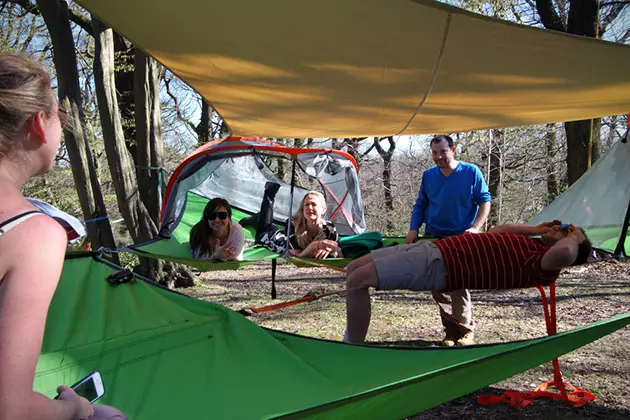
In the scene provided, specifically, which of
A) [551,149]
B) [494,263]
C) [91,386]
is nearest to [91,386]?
[91,386]

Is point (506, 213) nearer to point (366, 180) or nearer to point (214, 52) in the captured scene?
point (366, 180)

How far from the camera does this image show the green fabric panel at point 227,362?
1.37m

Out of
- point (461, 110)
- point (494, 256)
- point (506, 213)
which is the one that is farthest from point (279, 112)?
point (506, 213)

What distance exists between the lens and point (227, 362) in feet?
5.83

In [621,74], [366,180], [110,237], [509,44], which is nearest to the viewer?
[509,44]

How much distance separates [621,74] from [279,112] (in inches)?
76.2

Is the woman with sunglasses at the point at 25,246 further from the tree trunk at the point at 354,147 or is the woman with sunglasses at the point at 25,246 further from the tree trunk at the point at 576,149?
the tree trunk at the point at 354,147

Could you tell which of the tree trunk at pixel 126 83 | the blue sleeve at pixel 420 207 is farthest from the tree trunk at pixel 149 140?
the blue sleeve at pixel 420 207

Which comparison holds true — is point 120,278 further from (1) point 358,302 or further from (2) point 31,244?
(2) point 31,244

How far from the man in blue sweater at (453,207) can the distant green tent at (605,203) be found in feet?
1.77

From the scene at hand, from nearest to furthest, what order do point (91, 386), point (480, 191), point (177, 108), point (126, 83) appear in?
point (91, 386) < point (480, 191) < point (126, 83) < point (177, 108)

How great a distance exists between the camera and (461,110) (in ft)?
9.77

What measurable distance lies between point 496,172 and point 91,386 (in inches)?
456

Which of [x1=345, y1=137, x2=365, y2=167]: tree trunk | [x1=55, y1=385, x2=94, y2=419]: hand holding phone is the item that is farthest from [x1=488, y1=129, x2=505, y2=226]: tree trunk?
[x1=55, y1=385, x2=94, y2=419]: hand holding phone
